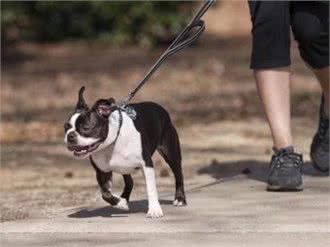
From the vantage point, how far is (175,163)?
238 inches

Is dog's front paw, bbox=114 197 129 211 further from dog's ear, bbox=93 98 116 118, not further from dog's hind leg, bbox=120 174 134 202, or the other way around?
dog's ear, bbox=93 98 116 118

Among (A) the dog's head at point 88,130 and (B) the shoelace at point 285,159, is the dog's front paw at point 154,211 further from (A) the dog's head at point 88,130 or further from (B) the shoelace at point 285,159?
(B) the shoelace at point 285,159

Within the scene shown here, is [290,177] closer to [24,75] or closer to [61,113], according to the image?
[61,113]

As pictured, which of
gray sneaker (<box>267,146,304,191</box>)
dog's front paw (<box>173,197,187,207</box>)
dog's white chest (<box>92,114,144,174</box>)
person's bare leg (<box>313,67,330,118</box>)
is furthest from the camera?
person's bare leg (<box>313,67,330,118</box>)

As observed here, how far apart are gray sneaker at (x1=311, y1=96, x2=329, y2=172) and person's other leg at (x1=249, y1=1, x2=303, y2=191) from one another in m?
0.56

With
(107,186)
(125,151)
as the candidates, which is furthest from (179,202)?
(125,151)

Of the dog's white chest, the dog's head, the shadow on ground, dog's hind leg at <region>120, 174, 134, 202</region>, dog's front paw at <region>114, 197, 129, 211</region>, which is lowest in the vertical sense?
the shadow on ground

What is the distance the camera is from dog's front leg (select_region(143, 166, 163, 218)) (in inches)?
221

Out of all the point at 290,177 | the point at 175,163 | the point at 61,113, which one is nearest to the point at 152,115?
the point at 175,163

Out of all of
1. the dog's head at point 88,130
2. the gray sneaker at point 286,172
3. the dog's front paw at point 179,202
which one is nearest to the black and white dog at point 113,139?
the dog's head at point 88,130

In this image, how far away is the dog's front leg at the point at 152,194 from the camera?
5.60 meters

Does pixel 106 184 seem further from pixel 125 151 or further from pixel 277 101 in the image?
pixel 277 101

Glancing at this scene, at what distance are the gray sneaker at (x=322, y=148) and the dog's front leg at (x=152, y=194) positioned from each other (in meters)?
1.78

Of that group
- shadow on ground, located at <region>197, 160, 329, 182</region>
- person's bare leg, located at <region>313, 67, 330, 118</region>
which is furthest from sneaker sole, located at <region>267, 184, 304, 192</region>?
person's bare leg, located at <region>313, 67, 330, 118</region>
